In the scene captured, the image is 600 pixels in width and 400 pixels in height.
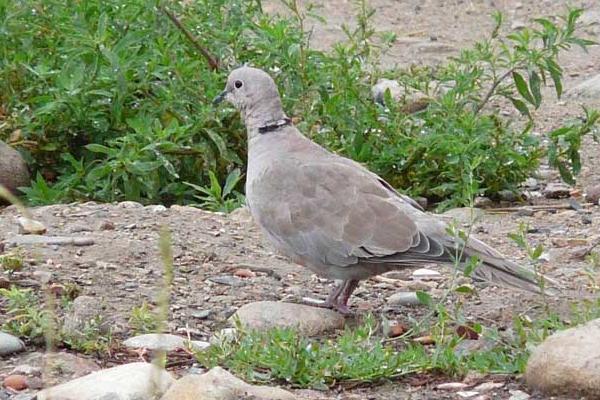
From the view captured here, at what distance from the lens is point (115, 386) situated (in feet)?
12.9

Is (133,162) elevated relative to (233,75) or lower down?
lower down

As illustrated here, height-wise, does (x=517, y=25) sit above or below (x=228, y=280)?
above

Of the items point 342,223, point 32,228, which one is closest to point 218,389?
point 342,223

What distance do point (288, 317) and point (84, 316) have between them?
27.7 inches

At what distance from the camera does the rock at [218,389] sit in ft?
12.6

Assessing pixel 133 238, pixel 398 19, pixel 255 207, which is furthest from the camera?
pixel 398 19

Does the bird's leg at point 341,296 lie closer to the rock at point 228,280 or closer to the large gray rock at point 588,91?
the rock at point 228,280

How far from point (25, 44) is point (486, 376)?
12.0 ft

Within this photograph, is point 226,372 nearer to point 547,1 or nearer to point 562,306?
point 562,306

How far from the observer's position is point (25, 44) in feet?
23.6

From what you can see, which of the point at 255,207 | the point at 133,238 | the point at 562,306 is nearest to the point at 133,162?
the point at 133,238

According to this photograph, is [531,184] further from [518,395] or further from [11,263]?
[518,395]

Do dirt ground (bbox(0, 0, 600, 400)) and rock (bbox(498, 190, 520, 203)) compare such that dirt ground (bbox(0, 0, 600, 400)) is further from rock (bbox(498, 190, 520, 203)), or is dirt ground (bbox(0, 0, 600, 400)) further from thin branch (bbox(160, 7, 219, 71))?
thin branch (bbox(160, 7, 219, 71))

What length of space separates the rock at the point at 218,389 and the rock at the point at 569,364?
0.72m
